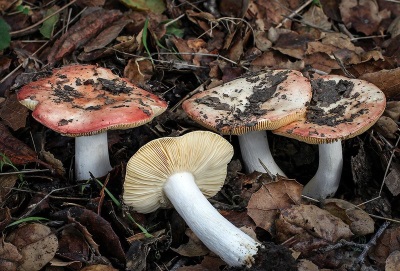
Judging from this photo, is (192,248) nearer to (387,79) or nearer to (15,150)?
(15,150)

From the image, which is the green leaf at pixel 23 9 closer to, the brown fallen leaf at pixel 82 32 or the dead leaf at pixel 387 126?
the brown fallen leaf at pixel 82 32

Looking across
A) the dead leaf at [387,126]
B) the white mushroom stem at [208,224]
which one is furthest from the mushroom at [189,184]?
the dead leaf at [387,126]

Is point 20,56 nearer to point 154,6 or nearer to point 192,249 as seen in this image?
point 154,6

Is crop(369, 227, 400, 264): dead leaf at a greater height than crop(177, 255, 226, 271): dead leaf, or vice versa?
crop(369, 227, 400, 264): dead leaf

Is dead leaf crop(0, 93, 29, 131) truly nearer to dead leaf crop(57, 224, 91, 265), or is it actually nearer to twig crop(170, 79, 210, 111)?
dead leaf crop(57, 224, 91, 265)

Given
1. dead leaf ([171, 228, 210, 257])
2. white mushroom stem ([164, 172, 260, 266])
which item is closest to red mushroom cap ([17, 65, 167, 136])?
white mushroom stem ([164, 172, 260, 266])

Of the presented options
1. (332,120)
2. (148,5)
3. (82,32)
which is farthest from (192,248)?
(148,5)
